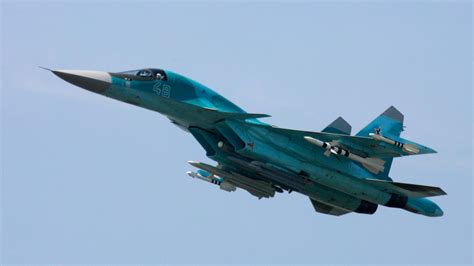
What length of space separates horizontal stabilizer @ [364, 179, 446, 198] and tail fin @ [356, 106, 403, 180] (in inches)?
38.5

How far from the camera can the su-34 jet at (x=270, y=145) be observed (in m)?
35.4

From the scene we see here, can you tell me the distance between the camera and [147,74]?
3547 cm

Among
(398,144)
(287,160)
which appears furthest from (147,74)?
(398,144)

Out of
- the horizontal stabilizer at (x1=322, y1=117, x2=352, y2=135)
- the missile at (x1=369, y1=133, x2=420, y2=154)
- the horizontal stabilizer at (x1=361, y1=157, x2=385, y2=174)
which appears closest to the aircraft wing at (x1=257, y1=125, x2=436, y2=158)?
the missile at (x1=369, y1=133, x2=420, y2=154)

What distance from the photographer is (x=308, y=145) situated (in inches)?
1453

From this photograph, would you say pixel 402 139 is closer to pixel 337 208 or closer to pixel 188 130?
Result: pixel 337 208

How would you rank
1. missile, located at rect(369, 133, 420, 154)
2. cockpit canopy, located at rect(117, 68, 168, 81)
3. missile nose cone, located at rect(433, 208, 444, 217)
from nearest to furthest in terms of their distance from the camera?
cockpit canopy, located at rect(117, 68, 168, 81)
missile, located at rect(369, 133, 420, 154)
missile nose cone, located at rect(433, 208, 444, 217)

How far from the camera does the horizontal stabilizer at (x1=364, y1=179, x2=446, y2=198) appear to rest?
3750 cm

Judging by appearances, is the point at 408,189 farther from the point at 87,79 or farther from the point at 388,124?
the point at 87,79

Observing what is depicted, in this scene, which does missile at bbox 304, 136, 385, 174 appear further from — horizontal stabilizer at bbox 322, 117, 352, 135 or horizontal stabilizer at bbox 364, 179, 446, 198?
horizontal stabilizer at bbox 322, 117, 352, 135

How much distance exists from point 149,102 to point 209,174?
576cm

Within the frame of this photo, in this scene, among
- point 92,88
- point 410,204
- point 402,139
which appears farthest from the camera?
point 410,204

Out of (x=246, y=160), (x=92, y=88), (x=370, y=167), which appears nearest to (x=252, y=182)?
(x=246, y=160)

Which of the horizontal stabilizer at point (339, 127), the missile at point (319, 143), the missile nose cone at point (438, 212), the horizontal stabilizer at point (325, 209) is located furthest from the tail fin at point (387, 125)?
the missile at point (319, 143)
